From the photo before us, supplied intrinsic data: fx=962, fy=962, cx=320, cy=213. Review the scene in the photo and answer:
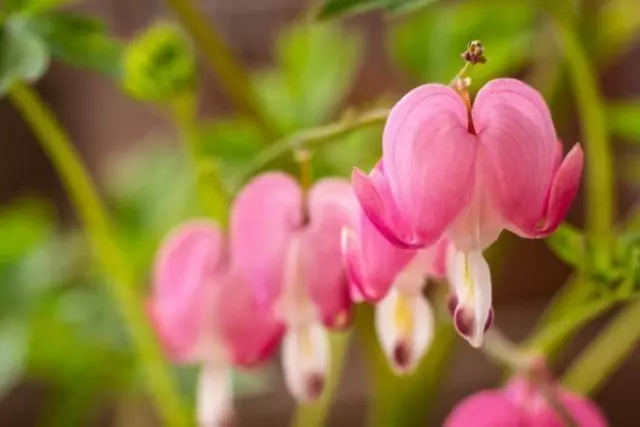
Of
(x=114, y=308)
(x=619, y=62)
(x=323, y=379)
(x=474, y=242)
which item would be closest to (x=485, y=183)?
(x=474, y=242)

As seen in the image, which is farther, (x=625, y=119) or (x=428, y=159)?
(x=625, y=119)

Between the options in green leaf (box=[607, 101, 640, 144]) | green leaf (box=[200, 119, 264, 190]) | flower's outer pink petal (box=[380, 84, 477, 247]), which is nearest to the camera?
flower's outer pink petal (box=[380, 84, 477, 247])

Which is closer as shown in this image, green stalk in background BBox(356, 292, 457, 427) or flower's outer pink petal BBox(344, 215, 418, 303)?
flower's outer pink petal BBox(344, 215, 418, 303)

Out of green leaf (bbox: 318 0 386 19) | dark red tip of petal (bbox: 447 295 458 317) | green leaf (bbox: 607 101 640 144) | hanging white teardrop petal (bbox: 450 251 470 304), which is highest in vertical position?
green leaf (bbox: 318 0 386 19)

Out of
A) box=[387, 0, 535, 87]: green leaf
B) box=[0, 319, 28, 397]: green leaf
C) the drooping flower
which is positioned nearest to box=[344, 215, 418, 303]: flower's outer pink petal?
the drooping flower

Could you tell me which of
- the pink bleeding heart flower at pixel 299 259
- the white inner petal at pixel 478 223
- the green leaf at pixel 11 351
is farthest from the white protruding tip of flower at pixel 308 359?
the green leaf at pixel 11 351

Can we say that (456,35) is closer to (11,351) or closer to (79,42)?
(79,42)

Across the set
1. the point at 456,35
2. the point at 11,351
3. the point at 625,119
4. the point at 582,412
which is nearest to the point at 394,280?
the point at 582,412

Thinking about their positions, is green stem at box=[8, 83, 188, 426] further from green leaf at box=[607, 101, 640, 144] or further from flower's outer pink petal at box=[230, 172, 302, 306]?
green leaf at box=[607, 101, 640, 144]
